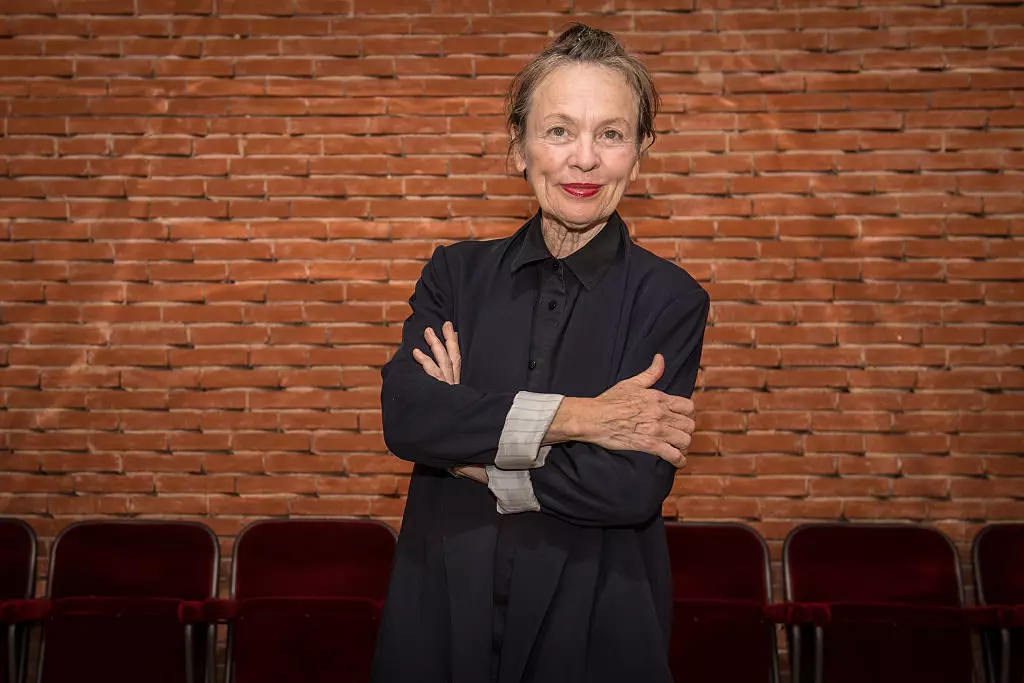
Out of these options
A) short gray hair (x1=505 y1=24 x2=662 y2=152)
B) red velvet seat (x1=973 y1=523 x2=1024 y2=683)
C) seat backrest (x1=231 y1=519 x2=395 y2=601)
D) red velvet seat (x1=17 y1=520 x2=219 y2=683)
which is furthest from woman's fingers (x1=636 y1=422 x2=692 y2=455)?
red velvet seat (x1=973 y1=523 x2=1024 y2=683)

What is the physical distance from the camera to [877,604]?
315cm

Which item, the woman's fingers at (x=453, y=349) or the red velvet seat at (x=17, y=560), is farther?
the red velvet seat at (x=17, y=560)

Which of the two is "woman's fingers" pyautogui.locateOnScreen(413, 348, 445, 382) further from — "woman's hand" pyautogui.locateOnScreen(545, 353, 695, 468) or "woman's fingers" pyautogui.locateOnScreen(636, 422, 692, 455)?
"woman's fingers" pyautogui.locateOnScreen(636, 422, 692, 455)

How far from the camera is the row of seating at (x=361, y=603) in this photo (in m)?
3.16

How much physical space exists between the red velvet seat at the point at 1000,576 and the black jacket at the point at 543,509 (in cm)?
230

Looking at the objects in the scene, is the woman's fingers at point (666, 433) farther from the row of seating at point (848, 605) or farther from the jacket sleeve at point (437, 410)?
the row of seating at point (848, 605)

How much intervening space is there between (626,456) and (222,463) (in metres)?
2.57

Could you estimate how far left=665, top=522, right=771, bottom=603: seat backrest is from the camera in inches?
133

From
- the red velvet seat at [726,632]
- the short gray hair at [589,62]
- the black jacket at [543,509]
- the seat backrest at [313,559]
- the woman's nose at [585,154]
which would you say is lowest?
the red velvet seat at [726,632]

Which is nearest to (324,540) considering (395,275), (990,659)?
(395,275)

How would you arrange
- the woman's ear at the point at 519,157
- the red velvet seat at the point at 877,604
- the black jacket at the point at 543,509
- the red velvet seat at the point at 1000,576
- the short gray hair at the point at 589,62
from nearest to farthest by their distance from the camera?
1. the black jacket at the point at 543,509
2. the short gray hair at the point at 589,62
3. the woman's ear at the point at 519,157
4. the red velvet seat at the point at 877,604
5. the red velvet seat at the point at 1000,576

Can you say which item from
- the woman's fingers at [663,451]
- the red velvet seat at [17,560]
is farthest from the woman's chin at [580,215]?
the red velvet seat at [17,560]

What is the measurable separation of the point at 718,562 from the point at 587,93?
7.61 ft

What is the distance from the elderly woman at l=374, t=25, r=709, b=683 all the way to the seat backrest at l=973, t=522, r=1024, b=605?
7.86ft
